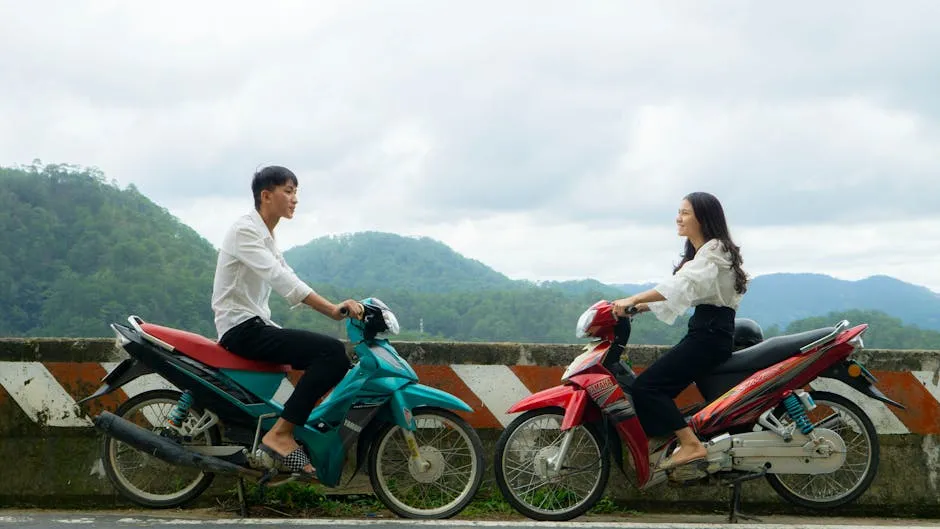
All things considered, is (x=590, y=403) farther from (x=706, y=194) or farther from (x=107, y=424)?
(x=107, y=424)

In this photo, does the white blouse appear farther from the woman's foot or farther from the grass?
the grass

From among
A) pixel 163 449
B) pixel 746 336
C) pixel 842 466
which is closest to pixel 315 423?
pixel 163 449

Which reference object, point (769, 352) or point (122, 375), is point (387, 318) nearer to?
point (122, 375)

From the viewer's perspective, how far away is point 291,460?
5180 millimetres

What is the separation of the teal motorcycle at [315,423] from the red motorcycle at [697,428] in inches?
13.9

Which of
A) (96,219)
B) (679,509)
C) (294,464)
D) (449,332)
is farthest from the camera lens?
(96,219)

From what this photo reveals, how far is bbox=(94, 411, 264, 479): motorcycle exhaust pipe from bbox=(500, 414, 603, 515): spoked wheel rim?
1.33 meters

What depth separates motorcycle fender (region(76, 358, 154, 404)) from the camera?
17.5 feet

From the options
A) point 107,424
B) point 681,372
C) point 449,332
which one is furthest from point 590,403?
point 449,332

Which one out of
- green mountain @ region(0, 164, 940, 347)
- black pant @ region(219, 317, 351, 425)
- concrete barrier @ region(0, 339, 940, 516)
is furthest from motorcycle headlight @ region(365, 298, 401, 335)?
green mountain @ region(0, 164, 940, 347)

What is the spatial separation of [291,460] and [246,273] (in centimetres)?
102

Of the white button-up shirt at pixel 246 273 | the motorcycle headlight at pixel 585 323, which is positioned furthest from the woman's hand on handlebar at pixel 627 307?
the white button-up shirt at pixel 246 273

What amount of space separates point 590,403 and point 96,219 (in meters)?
98.7

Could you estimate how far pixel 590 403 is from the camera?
210 inches
